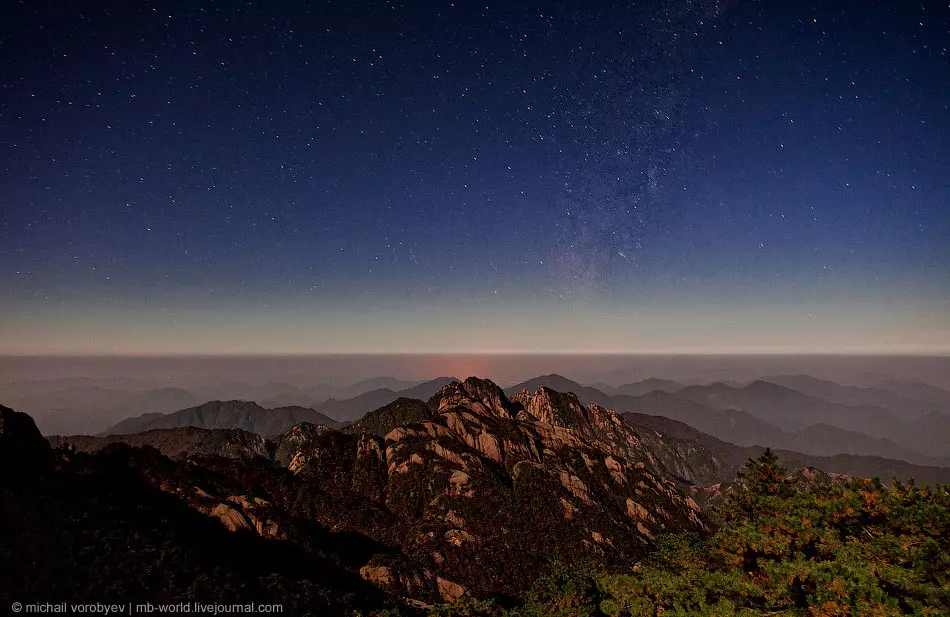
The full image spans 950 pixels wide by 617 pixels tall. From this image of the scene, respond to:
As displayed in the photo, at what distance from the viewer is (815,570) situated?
26344 mm

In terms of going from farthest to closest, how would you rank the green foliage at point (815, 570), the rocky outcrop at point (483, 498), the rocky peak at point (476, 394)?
the rocky peak at point (476, 394), the rocky outcrop at point (483, 498), the green foliage at point (815, 570)

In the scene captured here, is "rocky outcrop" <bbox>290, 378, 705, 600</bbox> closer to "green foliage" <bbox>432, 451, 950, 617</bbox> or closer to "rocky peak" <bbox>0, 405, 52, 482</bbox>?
"green foliage" <bbox>432, 451, 950, 617</bbox>

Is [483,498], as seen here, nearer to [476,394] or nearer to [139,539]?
[139,539]

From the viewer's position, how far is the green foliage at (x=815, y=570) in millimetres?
23500

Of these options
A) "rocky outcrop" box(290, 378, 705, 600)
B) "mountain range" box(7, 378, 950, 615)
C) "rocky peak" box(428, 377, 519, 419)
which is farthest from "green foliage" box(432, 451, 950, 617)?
"rocky peak" box(428, 377, 519, 419)

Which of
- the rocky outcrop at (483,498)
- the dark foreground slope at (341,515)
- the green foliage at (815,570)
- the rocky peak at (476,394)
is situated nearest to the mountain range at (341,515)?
the dark foreground slope at (341,515)

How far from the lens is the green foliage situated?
2350 cm

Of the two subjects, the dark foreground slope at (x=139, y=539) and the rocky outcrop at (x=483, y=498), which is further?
the rocky outcrop at (x=483, y=498)

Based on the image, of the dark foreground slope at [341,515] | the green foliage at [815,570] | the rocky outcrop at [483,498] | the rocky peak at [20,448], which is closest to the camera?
the green foliage at [815,570]

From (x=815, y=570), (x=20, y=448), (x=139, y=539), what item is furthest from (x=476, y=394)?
(x=815, y=570)

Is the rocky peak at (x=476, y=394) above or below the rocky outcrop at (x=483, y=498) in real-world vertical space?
above

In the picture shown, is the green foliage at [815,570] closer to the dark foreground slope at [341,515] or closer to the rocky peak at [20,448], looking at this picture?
the dark foreground slope at [341,515]

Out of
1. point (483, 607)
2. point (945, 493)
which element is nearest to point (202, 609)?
point (483, 607)

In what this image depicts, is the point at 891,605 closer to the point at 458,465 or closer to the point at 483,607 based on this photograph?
the point at 483,607
